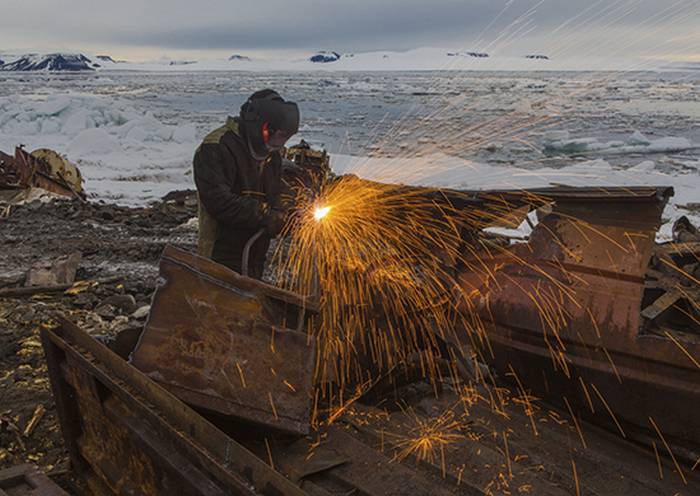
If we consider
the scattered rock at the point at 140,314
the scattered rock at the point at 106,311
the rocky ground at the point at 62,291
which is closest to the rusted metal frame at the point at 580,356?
the rocky ground at the point at 62,291

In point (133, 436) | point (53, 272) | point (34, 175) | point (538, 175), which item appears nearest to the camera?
point (133, 436)

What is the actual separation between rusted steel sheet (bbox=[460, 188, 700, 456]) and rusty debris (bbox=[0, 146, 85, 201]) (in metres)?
10.1

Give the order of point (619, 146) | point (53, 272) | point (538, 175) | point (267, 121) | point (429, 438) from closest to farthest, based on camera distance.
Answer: point (429, 438)
point (267, 121)
point (53, 272)
point (538, 175)
point (619, 146)

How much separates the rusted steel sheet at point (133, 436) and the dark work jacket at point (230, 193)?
128 centimetres

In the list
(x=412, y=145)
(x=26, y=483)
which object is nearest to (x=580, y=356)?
(x=26, y=483)

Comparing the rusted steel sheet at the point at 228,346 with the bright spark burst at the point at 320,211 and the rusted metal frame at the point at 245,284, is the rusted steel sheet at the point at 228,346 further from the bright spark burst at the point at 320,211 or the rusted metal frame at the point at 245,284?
the bright spark burst at the point at 320,211

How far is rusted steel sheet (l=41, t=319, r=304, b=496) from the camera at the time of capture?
1967 millimetres

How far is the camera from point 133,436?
2.33 m

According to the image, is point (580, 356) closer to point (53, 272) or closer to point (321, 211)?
point (321, 211)

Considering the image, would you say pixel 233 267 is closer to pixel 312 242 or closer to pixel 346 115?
pixel 312 242

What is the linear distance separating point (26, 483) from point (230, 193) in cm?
190

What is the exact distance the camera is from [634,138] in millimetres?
22688

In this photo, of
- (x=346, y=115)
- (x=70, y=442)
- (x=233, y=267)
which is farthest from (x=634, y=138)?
(x=70, y=442)

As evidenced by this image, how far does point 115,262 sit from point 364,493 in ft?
19.9
